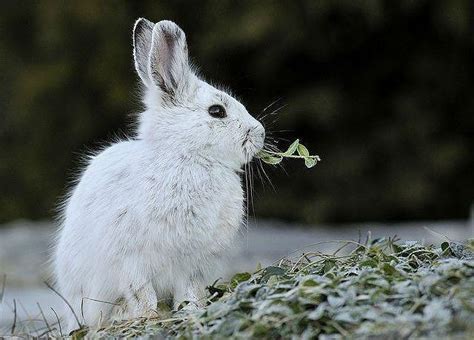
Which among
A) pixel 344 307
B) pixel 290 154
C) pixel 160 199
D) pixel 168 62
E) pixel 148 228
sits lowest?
pixel 344 307

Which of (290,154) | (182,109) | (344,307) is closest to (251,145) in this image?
(290,154)

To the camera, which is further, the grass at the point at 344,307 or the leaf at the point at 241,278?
the leaf at the point at 241,278

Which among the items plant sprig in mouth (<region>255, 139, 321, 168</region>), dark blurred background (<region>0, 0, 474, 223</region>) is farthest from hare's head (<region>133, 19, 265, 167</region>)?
dark blurred background (<region>0, 0, 474, 223</region>)

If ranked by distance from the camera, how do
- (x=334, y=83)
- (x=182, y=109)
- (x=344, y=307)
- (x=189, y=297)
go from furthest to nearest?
1. (x=334, y=83)
2. (x=182, y=109)
3. (x=189, y=297)
4. (x=344, y=307)

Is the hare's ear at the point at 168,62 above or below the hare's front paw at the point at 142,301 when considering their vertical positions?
above

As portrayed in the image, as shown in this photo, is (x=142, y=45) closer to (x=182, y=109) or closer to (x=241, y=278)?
(x=182, y=109)

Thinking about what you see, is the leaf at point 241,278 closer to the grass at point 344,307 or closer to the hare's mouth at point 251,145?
the grass at point 344,307

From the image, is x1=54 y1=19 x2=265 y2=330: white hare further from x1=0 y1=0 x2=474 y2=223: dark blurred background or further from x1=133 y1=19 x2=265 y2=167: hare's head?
x1=0 y1=0 x2=474 y2=223: dark blurred background

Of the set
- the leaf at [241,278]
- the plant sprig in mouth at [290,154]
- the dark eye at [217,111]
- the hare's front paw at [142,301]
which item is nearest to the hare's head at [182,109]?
the dark eye at [217,111]
